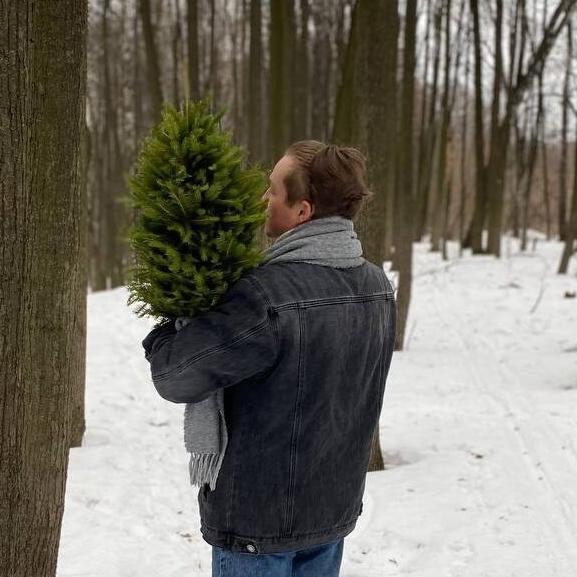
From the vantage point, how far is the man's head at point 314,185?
1924 mm

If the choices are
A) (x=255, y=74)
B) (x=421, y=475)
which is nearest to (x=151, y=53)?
(x=255, y=74)

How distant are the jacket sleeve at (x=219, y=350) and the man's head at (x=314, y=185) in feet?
0.95

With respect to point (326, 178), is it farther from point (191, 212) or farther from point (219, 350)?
point (219, 350)

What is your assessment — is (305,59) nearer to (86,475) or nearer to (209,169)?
(86,475)

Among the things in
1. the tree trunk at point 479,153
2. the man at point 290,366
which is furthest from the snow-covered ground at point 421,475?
the tree trunk at point 479,153

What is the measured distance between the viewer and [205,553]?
13.2ft

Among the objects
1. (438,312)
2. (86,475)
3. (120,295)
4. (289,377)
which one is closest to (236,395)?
(289,377)

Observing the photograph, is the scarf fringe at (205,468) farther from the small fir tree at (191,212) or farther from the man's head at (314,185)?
the man's head at (314,185)

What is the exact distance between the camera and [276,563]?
6.58ft

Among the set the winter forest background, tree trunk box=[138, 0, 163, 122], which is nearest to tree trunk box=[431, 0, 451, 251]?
the winter forest background

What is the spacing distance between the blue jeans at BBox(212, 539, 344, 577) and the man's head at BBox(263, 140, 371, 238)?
95 centimetres

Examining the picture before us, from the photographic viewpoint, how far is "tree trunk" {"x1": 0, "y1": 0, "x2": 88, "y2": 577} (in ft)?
6.97

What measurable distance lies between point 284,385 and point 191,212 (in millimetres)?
524

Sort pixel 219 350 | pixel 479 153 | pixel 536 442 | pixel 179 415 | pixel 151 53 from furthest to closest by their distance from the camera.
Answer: pixel 479 153, pixel 151 53, pixel 179 415, pixel 536 442, pixel 219 350
